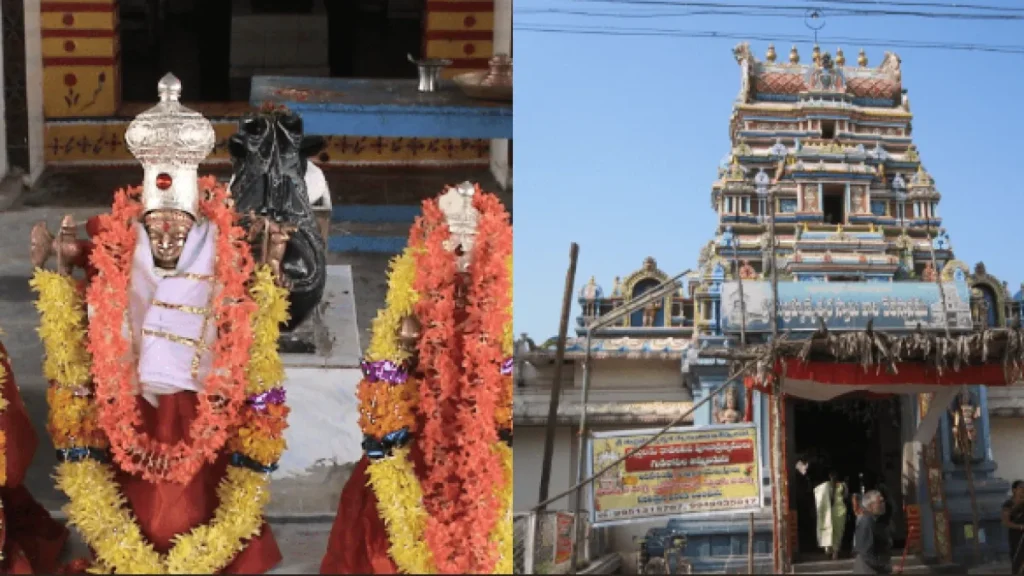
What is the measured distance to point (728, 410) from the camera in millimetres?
6441

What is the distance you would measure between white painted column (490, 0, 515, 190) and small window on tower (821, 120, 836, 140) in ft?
5.53

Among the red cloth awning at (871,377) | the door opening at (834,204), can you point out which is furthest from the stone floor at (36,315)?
the door opening at (834,204)

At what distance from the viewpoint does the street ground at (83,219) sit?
5262 mm

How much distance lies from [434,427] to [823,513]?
2.02 meters

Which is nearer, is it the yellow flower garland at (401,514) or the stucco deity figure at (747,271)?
the yellow flower garland at (401,514)

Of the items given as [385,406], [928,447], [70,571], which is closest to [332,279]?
[385,406]

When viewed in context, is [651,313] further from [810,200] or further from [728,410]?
[810,200]

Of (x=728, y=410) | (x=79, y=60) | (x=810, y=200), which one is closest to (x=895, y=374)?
(x=728, y=410)

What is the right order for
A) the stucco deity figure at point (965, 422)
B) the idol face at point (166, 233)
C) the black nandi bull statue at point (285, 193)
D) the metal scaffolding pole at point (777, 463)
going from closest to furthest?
the idol face at point (166, 233) < the black nandi bull statue at point (285, 193) < the metal scaffolding pole at point (777, 463) < the stucco deity figure at point (965, 422)

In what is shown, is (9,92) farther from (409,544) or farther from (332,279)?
(409,544)

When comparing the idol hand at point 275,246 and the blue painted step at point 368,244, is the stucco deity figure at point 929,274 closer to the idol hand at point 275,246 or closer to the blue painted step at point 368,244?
the blue painted step at point 368,244

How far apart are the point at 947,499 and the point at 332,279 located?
254 cm

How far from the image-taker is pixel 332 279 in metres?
5.97

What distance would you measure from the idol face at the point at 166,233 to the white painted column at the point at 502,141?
1537mm
